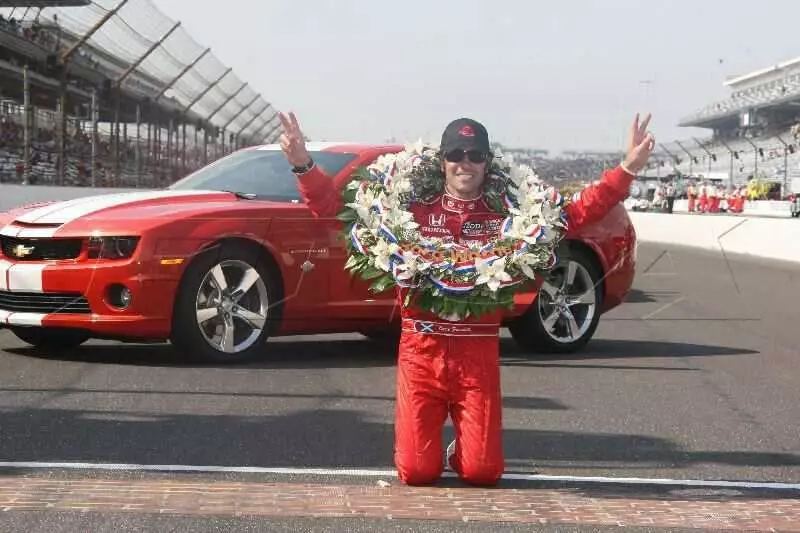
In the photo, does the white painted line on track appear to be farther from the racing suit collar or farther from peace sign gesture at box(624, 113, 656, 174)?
peace sign gesture at box(624, 113, 656, 174)

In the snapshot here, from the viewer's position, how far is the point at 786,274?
2078 cm

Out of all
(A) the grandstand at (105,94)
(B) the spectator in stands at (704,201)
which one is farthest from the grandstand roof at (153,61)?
(B) the spectator in stands at (704,201)

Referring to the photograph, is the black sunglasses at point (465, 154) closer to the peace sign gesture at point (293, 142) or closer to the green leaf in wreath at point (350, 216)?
the green leaf in wreath at point (350, 216)

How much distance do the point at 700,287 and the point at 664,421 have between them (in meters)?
11.2

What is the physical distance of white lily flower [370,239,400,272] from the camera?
16.6 ft

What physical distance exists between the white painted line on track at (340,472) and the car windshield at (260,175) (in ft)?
11.6

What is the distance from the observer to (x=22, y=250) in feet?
26.1

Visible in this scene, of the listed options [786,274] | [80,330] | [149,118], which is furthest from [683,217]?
[80,330]

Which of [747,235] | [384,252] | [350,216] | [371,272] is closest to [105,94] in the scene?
[747,235]

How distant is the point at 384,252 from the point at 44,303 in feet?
11.7

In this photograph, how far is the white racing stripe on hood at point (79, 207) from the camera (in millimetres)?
A: 7906

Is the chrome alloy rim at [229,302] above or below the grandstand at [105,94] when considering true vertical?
below

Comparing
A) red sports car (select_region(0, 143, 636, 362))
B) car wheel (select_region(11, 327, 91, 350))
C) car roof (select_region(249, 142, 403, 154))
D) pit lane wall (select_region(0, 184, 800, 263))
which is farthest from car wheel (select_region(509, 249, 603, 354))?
car wheel (select_region(11, 327, 91, 350))

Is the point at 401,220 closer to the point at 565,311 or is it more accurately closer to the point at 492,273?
the point at 492,273
